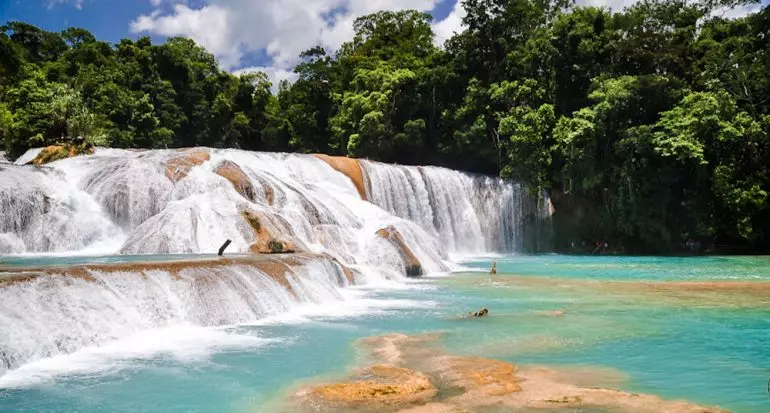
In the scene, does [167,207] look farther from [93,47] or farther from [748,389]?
[93,47]

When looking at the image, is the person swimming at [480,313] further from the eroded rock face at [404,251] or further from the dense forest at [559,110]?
the dense forest at [559,110]

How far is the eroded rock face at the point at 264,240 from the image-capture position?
15.2m

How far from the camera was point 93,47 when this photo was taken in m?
43.6

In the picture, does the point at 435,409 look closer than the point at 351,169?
Yes

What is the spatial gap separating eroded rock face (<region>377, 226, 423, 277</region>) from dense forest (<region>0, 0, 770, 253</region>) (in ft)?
45.1

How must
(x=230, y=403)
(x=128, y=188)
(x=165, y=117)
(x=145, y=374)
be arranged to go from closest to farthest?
(x=230, y=403) < (x=145, y=374) < (x=128, y=188) < (x=165, y=117)

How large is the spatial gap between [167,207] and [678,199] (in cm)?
2202

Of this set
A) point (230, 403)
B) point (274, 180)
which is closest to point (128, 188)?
point (274, 180)

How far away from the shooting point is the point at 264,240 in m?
15.9

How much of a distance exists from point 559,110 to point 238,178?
19.9 metres

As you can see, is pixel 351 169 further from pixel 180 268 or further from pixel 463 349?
pixel 463 349

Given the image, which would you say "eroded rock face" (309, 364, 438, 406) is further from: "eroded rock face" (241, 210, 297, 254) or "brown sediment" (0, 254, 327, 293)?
"eroded rock face" (241, 210, 297, 254)

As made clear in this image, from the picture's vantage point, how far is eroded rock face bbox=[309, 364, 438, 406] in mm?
5941

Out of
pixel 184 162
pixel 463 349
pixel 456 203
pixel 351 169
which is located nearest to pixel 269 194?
pixel 184 162
